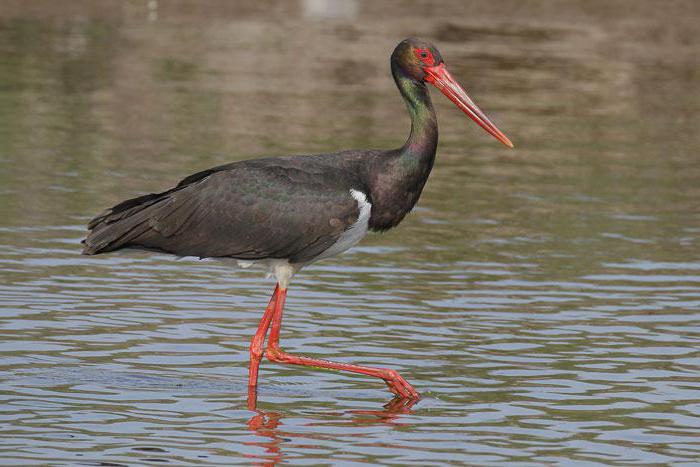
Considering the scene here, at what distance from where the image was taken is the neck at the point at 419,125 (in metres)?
9.70

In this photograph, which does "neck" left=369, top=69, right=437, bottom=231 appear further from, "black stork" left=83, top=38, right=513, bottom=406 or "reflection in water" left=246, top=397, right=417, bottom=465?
"reflection in water" left=246, top=397, right=417, bottom=465

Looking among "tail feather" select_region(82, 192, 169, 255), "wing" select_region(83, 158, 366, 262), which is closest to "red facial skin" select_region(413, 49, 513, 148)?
"wing" select_region(83, 158, 366, 262)

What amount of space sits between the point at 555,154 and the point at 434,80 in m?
7.95

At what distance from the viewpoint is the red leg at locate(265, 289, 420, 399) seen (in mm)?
9195

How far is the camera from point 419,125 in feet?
32.2

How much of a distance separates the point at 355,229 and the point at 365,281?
2.69 metres

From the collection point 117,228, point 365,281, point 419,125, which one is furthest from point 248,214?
point 365,281

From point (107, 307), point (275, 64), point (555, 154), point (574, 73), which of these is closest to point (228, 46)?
point (275, 64)

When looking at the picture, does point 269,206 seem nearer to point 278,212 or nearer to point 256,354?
point 278,212

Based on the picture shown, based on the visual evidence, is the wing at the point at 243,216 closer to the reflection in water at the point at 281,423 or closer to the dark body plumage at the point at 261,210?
the dark body plumage at the point at 261,210

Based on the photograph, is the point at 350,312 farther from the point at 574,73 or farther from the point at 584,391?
the point at 574,73

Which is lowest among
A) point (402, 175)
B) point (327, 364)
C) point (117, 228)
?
point (327, 364)

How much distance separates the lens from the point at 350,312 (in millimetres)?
11125

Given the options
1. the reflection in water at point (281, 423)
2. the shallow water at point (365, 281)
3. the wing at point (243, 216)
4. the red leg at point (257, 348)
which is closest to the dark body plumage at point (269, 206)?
the wing at point (243, 216)
